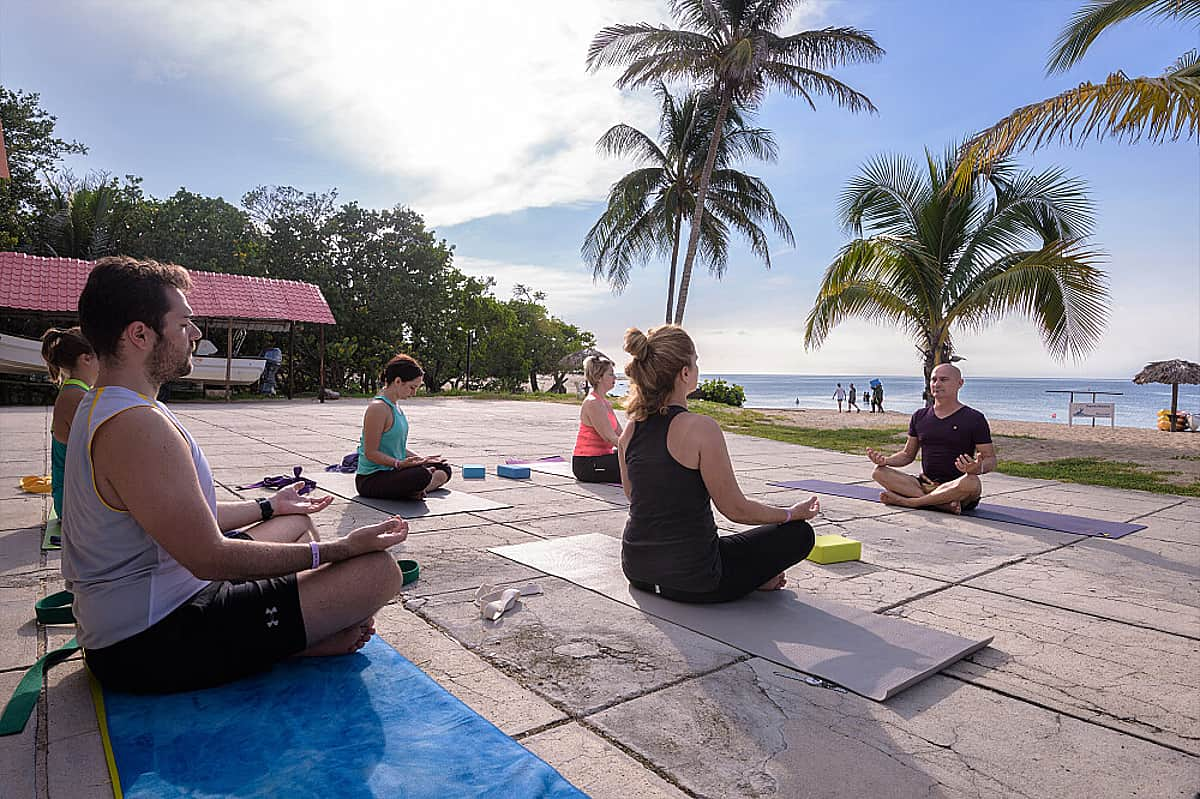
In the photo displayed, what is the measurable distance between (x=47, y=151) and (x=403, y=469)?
26690 millimetres

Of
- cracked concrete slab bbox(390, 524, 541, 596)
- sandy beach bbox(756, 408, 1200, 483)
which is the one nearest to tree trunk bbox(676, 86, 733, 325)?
sandy beach bbox(756, 408, 1200, 483)

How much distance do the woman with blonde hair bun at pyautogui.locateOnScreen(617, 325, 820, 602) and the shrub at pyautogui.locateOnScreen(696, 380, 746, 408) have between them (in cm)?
2361

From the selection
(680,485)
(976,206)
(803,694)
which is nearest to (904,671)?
(803,694)

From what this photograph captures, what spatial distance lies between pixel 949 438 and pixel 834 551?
2.43m

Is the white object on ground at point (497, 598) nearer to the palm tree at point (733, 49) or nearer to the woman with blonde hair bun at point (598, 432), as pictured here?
the woman with blonde hair bun at point (598, 432)

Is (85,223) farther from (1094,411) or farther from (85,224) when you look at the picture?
(1094,411)

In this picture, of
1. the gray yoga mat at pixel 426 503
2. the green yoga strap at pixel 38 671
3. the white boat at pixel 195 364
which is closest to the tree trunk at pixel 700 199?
the white boat at pixel 195 364

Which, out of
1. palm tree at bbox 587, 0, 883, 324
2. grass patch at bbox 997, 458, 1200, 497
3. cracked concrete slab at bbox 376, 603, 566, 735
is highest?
palm tree at bbox 587, 0, 883, 324

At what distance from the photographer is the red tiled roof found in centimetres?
1582

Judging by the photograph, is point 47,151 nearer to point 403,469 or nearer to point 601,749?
point 403,469

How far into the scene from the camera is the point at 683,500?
317cm

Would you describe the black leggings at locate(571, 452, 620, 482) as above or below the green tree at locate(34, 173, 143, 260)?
below

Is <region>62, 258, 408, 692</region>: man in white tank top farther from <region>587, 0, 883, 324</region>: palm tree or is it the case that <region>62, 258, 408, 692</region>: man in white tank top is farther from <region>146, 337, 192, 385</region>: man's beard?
<region>587, 0, 883, 324</region>: palm tree

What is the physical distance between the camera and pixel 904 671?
2.58 metres
